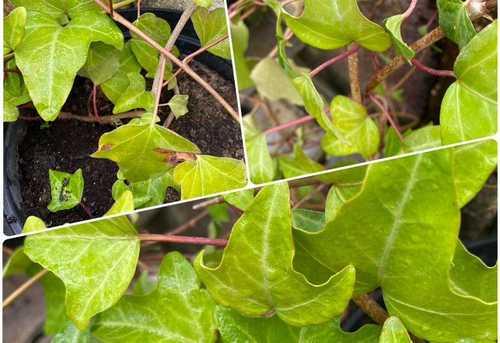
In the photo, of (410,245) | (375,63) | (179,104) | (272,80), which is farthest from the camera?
(272,80)

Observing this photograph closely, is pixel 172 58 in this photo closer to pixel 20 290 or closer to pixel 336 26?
pixel 336 26

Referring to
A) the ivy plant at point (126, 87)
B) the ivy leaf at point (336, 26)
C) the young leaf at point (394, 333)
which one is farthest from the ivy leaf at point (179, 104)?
the young leaf at point (394, 333)

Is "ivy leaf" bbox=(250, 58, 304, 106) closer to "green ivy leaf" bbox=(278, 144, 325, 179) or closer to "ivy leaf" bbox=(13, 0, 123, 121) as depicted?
"green ivy leaf" bbox=(278, 144, 325, 179)

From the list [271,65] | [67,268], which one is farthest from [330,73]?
[67,268]

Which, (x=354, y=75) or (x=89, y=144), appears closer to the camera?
(x=89, y=144)

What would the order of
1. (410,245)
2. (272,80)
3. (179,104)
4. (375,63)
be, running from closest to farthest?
(410,245) → (179,104) → (375,63) → (272,80)

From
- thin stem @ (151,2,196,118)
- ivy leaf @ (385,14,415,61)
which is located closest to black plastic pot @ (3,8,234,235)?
thin stem @ (151,2,196,118)

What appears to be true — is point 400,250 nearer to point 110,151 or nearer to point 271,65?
point 110,151

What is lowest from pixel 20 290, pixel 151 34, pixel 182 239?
pixel 20 290

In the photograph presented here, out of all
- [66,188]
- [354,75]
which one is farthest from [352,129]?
[66,188]
